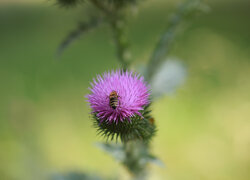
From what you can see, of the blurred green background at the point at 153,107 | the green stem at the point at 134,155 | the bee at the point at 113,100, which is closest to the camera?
the bee at the point at 113,100

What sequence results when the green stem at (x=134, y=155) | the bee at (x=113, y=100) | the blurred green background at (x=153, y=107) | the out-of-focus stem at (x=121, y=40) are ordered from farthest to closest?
1. the blurred green background at (x=153, y=107)
2. the out-of-focus stem at (x=121, y=40)
3. the green stem at (x=134, y=155)
4. the bee at (x=113, y=100)

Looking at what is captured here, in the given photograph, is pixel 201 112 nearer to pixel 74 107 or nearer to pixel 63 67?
pixel 74 107

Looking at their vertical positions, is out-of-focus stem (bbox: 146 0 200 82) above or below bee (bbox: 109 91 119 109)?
above

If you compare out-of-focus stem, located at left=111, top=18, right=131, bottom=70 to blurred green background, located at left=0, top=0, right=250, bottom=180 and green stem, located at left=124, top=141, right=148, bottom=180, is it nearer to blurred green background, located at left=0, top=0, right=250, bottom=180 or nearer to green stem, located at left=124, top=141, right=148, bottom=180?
blurred green background, located at left=0, top=0, right=250, bottom=180

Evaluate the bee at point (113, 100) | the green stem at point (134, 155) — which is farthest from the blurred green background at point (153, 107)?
the bee at point (113, 100)

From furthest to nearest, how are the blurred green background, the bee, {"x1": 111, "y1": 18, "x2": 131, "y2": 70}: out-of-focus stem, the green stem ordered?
1. the blurred green background
2. {"x1": 111, "y1": 18, "x2": 131, "y2": 70}: out-of-focus stem
3. the green stem
4. the bee

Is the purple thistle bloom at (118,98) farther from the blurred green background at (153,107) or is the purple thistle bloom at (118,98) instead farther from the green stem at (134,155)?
the blurred green background at (153,107)

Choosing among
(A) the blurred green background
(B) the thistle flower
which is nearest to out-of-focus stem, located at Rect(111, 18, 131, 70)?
(A) the blurred green background

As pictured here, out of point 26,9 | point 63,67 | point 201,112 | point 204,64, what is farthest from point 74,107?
point 26,9

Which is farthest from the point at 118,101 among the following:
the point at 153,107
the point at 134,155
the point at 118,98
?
the point at 153,107
